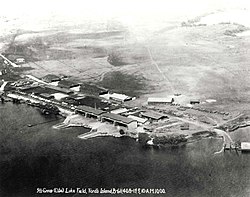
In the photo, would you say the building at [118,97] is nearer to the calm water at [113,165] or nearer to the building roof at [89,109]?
the building roof at [89,109]

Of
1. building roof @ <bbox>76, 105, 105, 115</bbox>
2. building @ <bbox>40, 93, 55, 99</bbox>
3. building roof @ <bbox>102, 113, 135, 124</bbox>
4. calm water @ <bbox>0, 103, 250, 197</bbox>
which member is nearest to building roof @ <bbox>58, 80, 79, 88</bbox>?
building @ <bbox>40, 93, 55, 99</bbox>

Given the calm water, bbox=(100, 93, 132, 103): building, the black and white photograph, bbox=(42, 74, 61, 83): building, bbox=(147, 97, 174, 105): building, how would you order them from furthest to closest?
bbox=(42, 74, 61, 83): building, bbox=(100, 93, 132, 103): building, bbox=(147, 97, 174, 105): building, the black and white photograph, the calm water

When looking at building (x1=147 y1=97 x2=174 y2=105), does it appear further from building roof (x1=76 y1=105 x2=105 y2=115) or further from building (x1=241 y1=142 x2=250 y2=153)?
building (x1=241 y1=142 x2=250 y2=153)

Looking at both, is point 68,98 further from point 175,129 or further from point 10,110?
point 175,129

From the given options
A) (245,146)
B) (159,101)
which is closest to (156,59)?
(159,101)

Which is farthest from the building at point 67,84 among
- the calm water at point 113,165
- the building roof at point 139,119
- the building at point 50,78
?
the calm water at point 113,165

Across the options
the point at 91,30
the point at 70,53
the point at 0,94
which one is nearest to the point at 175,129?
the point at 0,94
